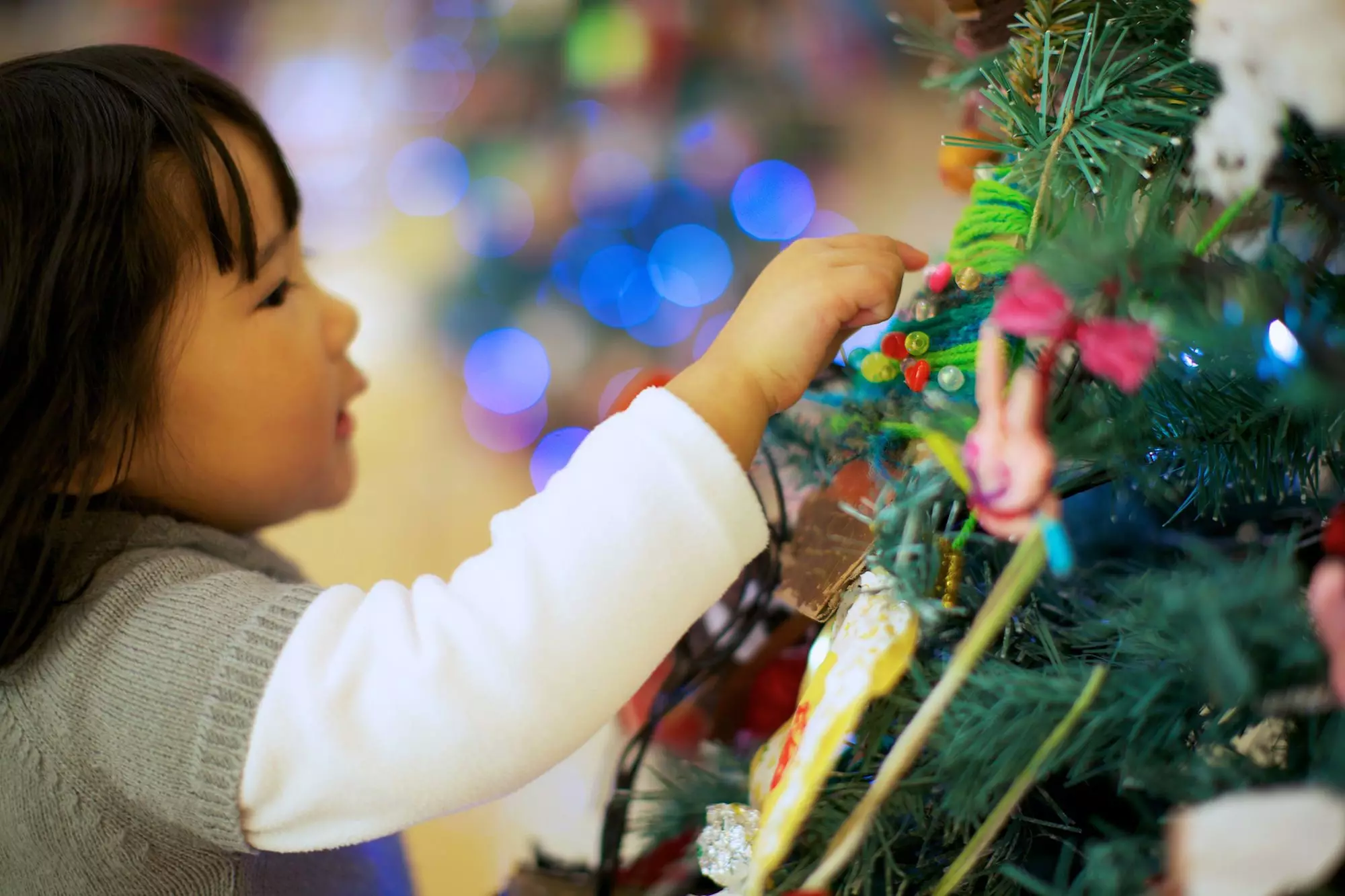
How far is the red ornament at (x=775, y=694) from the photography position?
0.57 metres

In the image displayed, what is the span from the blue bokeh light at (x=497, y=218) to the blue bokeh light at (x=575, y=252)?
0.07 meters

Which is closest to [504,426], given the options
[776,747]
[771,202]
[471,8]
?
[771,202]

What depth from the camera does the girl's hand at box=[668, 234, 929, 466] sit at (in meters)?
0.44

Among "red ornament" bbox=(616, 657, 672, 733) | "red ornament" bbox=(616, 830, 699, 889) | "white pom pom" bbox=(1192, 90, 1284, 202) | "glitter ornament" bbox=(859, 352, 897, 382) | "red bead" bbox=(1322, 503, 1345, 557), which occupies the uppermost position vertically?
"white pom pom" bbox=(1192, 90, 1284, 202)

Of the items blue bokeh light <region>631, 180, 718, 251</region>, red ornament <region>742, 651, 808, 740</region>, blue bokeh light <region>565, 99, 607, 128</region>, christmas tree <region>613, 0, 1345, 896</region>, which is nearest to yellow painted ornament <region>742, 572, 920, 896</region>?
christmas tree <region>613, 0, 1345, 896</region>

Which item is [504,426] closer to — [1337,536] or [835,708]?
[835,708]

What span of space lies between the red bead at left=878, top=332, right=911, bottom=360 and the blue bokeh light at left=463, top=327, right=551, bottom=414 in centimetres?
128

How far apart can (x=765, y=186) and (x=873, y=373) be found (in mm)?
1246

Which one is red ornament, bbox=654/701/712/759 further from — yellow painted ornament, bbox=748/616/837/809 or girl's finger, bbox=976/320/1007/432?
girl's finger, bbox=976/320/1007/432

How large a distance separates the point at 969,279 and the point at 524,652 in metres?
0.25

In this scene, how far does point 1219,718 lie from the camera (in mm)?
318

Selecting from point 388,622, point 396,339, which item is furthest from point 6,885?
point 396,339

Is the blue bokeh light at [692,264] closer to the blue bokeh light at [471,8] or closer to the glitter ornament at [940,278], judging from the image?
the blue bokeh light at [471,8]

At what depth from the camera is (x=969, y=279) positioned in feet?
1.35
